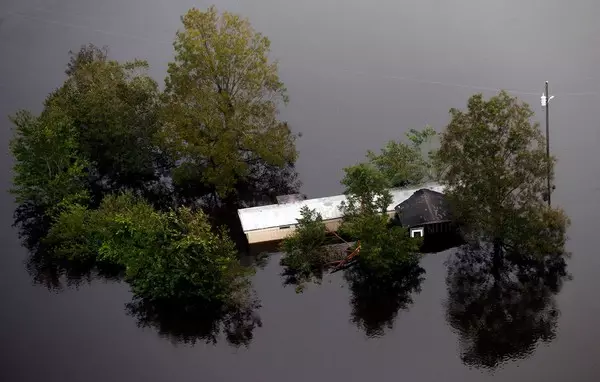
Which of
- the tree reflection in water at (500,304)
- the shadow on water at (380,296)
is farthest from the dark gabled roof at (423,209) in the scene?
the shadow on water at (380,296)

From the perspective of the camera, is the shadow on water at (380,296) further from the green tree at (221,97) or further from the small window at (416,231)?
the green tree at (221,97)

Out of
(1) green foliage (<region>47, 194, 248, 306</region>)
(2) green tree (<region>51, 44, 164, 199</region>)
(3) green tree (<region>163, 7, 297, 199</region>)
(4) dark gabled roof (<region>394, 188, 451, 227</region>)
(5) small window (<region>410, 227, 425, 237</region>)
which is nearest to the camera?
(1) green foliage (<region>47, 194, 248, 306</region>)

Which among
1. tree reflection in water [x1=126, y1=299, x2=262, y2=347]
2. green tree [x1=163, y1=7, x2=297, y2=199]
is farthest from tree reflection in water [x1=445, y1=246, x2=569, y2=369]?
green tree [x1=163, y1=7, x2=297, y2=199]

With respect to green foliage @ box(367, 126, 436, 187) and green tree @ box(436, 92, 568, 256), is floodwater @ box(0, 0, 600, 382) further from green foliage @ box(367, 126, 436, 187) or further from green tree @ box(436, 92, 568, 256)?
green foliage @ box(367, 126, 436, 187)

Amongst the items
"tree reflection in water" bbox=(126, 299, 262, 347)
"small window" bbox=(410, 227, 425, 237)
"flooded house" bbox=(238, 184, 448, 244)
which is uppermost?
"flooded house" bbox=(238, 184, 448, 244)

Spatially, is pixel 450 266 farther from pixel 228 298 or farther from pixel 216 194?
pixel 216 194
